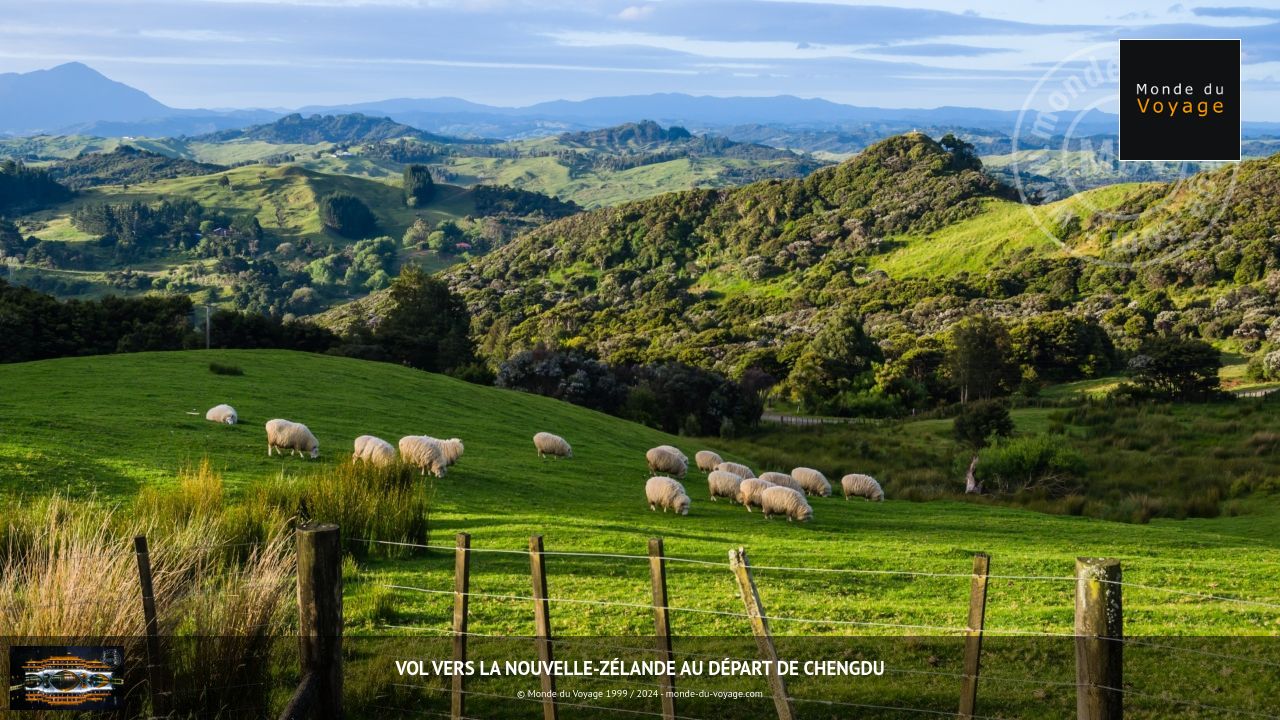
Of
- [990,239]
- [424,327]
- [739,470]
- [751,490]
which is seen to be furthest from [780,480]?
[990,239]

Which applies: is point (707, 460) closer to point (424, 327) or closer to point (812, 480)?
point (812, 480)

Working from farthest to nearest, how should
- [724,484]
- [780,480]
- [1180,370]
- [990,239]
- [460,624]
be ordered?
1. [990,239]
2. [1180,370]
3. [780,480]
4. [724,484]
5. [460,624]

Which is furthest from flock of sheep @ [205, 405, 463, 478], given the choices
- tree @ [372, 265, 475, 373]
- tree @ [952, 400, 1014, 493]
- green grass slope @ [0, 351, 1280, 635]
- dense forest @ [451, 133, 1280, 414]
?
dense forest @ [451, 133, 1280, 414]

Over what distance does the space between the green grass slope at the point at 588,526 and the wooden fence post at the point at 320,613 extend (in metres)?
3.40

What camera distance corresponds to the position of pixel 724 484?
2134cm

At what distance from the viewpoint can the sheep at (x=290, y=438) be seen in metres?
20.6

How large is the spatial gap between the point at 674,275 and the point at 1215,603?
5268 inches

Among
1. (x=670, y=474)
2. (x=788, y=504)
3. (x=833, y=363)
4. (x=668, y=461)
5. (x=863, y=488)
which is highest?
(x=788, y=504)

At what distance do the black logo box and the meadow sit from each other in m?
9.90

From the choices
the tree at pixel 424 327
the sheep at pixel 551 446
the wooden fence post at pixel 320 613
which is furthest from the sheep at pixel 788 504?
the tree at pixel 424 327

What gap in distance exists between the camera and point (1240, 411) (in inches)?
1563

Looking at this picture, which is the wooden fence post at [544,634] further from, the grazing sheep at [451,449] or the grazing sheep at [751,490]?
the grazing sheep at [451,449]

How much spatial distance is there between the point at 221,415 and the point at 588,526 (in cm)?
1295

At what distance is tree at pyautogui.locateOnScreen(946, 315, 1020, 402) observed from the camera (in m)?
59.8
